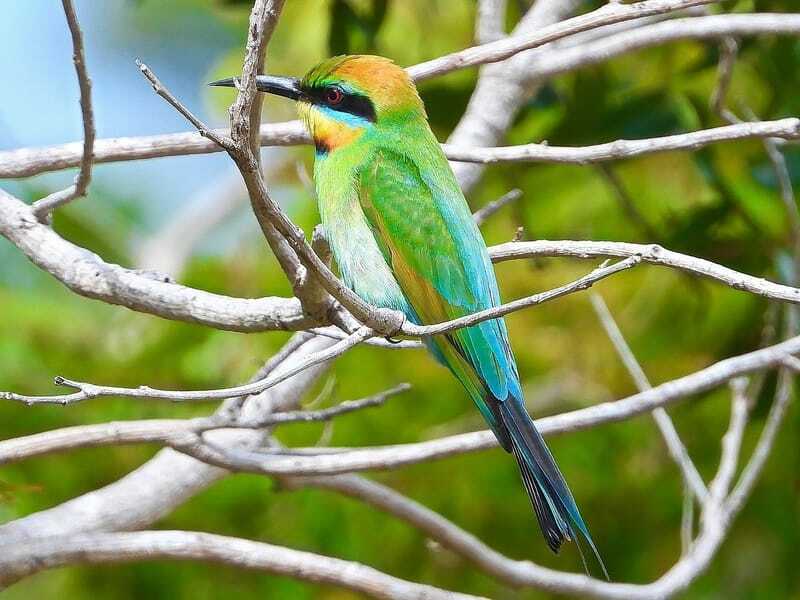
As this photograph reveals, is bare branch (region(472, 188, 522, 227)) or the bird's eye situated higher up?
the bird's eye

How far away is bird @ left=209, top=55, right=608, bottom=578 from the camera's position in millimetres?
2674

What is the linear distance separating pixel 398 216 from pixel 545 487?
30.8 inches

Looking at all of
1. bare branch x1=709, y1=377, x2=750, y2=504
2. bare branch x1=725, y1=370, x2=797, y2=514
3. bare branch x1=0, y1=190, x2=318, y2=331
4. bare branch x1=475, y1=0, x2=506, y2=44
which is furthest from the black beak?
bare branch x1=725, y1=370, x2=797, y2=514

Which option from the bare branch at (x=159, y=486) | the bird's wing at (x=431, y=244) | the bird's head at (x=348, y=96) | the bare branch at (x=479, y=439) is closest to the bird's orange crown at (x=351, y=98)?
the bird's head at (x=348, y=96)

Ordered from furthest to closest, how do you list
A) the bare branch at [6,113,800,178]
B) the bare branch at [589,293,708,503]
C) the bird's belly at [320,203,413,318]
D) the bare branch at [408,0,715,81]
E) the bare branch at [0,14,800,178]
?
the bare branch at [589,293,708,503], the bird's belly at [320,203,413,318], the bare branch at [0,14,800,178], the bare branch at [6,113,800,178], the bare branch at [408,0,715,81]

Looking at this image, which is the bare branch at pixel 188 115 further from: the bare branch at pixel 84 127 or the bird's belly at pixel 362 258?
the bird's belly at pixel 362 258

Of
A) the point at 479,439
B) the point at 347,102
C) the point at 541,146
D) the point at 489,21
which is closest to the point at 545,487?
the point at 479,439

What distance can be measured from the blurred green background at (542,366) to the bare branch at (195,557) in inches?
42.7

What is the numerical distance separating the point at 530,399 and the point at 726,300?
926 mm

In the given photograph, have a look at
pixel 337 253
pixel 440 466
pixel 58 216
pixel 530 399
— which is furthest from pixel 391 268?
pixel 58 216

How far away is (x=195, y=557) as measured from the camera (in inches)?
95.4

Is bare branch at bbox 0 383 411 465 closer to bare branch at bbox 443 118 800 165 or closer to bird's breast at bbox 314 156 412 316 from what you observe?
bird's breast at bbox 314 156 412 316

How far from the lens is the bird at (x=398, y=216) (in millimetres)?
2674

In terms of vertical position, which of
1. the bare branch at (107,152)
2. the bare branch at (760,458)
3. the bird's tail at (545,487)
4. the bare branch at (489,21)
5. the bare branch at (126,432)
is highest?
the bare branch at (489,21)
